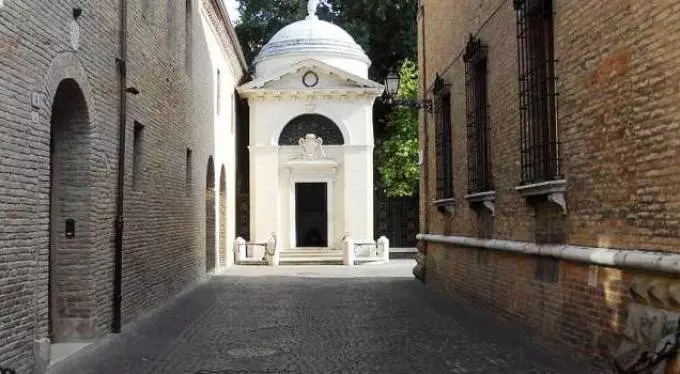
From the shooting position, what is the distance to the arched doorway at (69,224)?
351 inches

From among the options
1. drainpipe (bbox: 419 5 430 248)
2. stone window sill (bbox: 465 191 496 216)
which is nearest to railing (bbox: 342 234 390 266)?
drainpipe (bbox: 419 5 430 248)

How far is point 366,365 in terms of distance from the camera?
8016 mm

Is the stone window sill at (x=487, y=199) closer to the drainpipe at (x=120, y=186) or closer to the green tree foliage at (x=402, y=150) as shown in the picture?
the drainpipe at (x=120, y=186)

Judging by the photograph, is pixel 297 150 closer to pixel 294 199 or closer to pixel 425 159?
pixel 294 199

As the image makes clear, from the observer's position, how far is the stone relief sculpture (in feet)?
95.1

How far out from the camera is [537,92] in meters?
9.20

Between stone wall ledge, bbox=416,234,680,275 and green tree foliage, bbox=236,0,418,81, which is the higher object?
green tree foliage, bbox=236,0,418,81

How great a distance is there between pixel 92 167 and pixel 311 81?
20.4 metres

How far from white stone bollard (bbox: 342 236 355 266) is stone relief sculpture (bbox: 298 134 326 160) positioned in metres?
4.05

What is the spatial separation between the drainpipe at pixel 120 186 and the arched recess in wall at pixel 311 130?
18.8 m

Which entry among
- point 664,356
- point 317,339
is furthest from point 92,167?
point 664,356

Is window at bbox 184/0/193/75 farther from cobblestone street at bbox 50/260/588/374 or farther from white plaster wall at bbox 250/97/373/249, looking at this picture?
white plaster wall at bbox 250/97/373/249

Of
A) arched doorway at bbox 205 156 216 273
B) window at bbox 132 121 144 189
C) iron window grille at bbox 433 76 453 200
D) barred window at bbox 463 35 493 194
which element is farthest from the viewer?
arched doorway at bbox 205 156 216 273

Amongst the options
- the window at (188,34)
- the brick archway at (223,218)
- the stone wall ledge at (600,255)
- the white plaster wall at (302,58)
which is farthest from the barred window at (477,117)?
the white plaster wall at (302,58)
